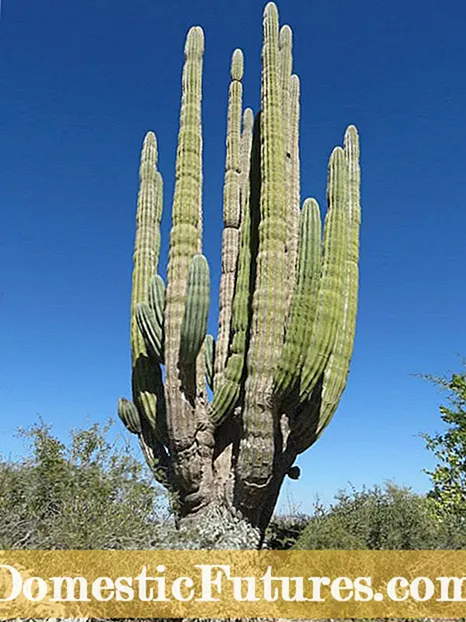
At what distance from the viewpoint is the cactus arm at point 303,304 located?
7242 millimetres

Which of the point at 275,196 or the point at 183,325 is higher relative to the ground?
the point at 275,196

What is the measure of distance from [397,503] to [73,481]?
192 inches

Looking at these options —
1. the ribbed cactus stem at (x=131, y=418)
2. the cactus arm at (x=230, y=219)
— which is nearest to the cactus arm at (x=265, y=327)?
the cactus arm at (x=230, y=219)

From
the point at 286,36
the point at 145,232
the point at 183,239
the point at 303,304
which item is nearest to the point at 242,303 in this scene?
the point at 303,304

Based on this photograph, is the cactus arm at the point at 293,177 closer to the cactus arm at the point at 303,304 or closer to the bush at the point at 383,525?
the cactus arm at the point at 303,304

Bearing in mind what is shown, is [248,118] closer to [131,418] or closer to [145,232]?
[145,232]

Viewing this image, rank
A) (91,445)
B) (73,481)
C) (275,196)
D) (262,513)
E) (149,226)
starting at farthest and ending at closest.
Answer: (149,226)
(262,513)
(275,196)
(91,445)
(73,481)

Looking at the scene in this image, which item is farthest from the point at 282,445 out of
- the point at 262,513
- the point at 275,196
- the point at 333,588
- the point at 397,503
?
the point at 275,196

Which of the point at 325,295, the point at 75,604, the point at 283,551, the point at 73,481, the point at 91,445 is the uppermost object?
→ the point at 325,295

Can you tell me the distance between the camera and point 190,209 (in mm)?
8156

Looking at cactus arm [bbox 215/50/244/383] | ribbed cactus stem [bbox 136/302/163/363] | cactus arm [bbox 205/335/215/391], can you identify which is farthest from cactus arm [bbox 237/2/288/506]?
cactus arm [bbox 205/335/215/391]

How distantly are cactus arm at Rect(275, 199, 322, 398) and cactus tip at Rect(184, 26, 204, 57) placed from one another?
2.96m

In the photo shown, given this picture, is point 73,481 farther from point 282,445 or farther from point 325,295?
→ point 325,295

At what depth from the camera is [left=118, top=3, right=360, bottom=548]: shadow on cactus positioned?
740cm
